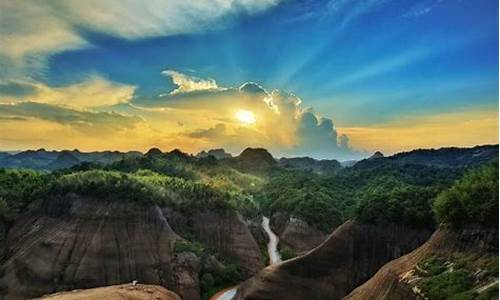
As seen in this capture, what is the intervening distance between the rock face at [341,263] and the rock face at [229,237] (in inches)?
555

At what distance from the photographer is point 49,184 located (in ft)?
112

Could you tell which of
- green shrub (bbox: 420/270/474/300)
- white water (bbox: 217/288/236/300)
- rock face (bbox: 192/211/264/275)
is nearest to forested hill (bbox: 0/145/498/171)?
rock face (bbox: 192/211/264/275)

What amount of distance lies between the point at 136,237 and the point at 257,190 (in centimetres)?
3750

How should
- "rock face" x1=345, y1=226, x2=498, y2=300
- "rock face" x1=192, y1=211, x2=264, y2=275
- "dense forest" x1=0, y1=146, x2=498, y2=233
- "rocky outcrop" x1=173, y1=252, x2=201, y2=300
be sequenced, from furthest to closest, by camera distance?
1. "rock face" x1=192, y1=211, x2=264, y2=275
2. "rocky outcrop" x1=173, y1=252, x2=201, y2=300
3. "dense forest" x1=0, y1=146, x2=498, y2=233
4. "rock face" x1=345, y1=226, x2=498, y2=300

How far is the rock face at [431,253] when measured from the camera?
1039cm

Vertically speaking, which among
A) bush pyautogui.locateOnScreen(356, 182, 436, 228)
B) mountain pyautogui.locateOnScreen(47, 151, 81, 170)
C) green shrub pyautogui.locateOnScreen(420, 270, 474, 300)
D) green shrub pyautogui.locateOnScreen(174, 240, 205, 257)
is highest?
mountain pyautogui.locateOnScreen(47, 151, 81, 170)

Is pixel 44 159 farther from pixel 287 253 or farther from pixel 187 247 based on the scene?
pixel 187 247

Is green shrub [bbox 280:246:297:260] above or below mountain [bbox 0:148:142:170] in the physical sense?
below

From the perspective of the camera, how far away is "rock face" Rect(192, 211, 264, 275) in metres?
36.2

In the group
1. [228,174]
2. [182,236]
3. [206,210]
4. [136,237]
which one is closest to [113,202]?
[136,237]

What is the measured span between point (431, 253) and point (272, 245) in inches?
1309

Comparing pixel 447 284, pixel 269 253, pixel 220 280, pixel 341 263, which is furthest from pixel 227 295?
pixel 447 284

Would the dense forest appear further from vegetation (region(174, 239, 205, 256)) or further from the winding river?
vegetation (region(174, 239, 205, 256))

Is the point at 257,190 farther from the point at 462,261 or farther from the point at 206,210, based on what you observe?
the point at 462,261
